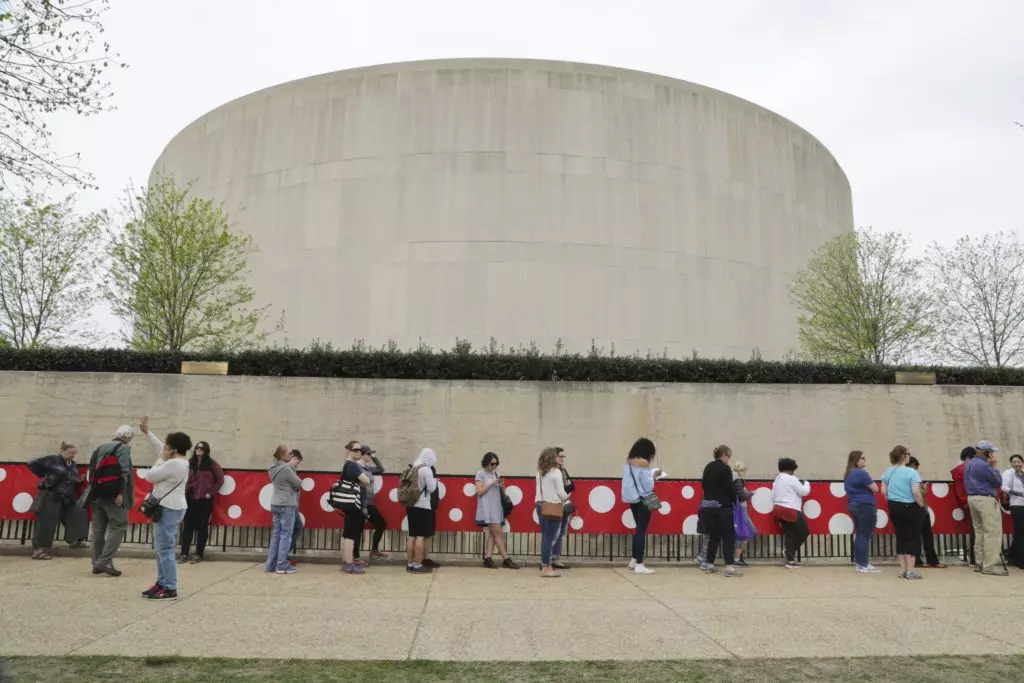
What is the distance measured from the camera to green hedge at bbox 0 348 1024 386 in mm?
15141

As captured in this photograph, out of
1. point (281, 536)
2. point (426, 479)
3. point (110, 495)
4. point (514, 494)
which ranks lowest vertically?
point (281, 536)

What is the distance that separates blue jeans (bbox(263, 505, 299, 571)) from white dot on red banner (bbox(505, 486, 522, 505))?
121 inches

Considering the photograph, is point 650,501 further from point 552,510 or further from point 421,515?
point 421,515

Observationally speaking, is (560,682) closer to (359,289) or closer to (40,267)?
(359,289)

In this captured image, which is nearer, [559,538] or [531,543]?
[559,538]

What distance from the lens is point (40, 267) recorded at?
66.4ft

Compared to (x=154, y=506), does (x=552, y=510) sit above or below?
below

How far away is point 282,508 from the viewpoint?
9.81m

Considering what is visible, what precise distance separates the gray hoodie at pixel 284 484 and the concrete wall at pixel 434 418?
4.67 m

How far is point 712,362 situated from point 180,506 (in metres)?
11.0

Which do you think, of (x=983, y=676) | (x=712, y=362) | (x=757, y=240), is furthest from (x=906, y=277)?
(x=983, y=676)

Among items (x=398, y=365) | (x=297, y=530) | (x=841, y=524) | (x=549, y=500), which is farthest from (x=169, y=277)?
(x=841, y=524)

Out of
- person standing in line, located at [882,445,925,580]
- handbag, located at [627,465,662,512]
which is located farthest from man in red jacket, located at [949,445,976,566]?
handbag, located at [627,465,662,512]

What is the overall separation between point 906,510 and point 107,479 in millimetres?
10471
